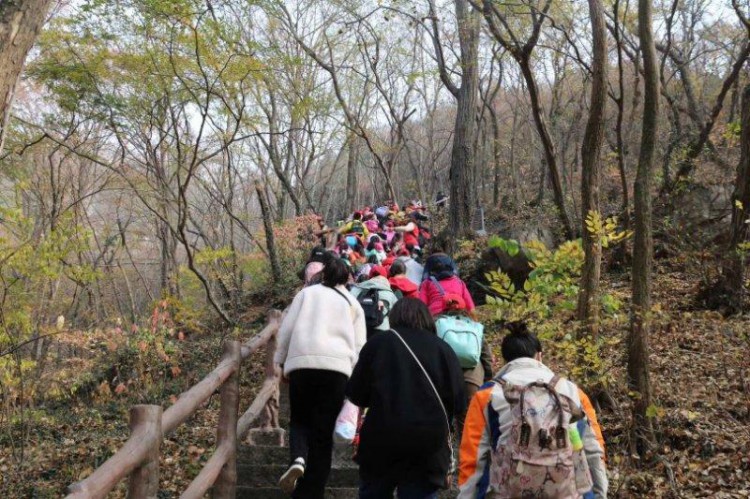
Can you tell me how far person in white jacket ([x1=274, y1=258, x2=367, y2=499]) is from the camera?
3.91 meters

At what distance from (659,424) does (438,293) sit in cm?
246

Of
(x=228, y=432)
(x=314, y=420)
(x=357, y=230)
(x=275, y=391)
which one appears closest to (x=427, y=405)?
(x=314, y=420)

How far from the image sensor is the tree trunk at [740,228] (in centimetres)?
712

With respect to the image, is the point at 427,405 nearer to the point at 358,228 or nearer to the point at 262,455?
the point at 262,455

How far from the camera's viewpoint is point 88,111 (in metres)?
13.4

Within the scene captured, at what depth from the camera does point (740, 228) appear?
7348mm

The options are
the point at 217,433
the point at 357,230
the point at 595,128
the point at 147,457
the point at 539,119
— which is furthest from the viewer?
the point at 357,230

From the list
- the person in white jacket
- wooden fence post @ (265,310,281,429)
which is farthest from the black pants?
wooden fence post @ (265,310,281,429)

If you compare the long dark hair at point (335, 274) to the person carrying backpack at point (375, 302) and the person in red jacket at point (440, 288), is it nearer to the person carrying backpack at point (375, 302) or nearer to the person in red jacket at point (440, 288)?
the person carrying backpack at point (375, 302)

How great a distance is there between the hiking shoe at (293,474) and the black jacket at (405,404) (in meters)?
0.74

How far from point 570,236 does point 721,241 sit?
10.3 feet

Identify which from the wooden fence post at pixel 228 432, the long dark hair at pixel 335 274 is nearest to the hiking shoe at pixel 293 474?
the wooden fence post at pixel 228 432

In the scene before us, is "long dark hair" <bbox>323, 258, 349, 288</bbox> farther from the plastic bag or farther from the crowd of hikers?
the plastic bag

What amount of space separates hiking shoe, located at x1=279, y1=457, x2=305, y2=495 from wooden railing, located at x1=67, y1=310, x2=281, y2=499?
0.49 meters
